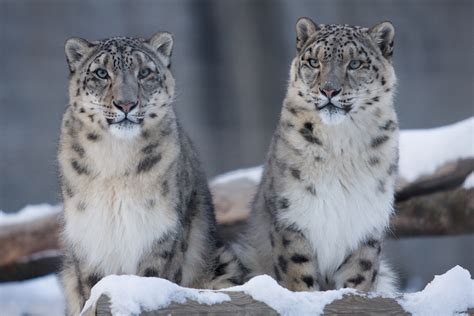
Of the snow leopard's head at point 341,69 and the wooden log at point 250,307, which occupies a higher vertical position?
the snow leopard's head at point 341,69

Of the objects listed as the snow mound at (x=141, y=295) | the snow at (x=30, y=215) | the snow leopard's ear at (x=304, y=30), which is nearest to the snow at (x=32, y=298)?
the snow at (x=30, y=215)

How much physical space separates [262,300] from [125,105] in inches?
57.0

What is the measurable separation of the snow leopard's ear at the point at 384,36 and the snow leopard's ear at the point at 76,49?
149cm

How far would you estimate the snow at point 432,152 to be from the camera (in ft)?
23.7

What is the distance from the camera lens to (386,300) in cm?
435

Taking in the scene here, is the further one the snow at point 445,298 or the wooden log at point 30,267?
the wooden log at point 30,267

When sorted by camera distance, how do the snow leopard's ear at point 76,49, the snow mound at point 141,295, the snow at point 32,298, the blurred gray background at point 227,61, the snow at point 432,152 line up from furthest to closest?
the blurred gray background at point 227,61, the snow at point 32,298, the snow at point 432,152, the snow leopard's ear at point 76,49, the snow mound at point 141,295

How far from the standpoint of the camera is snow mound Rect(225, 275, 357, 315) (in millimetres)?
4191

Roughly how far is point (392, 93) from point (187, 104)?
543 cm

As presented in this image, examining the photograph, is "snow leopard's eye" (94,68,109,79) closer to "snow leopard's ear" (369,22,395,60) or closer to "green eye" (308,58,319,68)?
"green eye" (308,58,319,68)

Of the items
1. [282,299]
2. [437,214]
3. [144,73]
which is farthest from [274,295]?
[437,214]

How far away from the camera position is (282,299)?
13.8ft

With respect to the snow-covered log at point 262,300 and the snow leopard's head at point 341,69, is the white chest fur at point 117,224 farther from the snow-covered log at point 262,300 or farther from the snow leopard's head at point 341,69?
the snow-covered log at point 262,300

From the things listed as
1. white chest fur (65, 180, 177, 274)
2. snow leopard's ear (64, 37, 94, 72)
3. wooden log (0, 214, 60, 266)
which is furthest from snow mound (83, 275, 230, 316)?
wooden log (0, 214, 60, 266)
